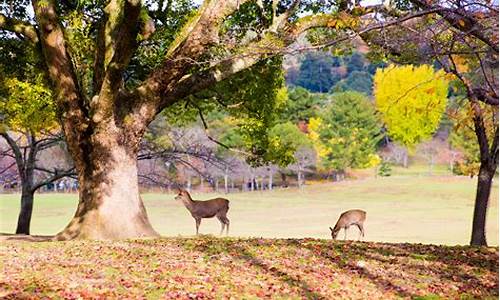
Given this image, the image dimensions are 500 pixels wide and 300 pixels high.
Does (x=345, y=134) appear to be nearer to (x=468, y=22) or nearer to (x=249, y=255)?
(x=249, y=255)

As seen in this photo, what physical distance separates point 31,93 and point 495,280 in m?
10.1

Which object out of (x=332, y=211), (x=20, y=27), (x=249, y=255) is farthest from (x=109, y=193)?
(x=332, y=211)

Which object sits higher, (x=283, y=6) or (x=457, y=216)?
(x=283, y=6)

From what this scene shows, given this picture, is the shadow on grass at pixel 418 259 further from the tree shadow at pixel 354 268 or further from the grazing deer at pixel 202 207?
the grazing deer at pixel 202 207

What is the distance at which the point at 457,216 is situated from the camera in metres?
41.5

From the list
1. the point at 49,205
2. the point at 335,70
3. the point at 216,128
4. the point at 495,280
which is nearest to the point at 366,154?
the point at 216,128

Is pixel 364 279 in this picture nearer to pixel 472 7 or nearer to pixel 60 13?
pixel 472 7

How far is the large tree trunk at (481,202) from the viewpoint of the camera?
15.0 m

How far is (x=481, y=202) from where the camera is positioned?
1520cm

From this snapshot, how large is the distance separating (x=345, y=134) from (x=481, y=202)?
189 feet

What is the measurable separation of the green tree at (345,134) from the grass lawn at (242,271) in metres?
60.0

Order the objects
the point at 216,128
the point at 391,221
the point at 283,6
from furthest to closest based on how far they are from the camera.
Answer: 1. the point at 216,128
2. the point at 391,221
3. the point at 283,6

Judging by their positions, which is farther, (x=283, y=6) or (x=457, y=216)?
(x=457, y=216)

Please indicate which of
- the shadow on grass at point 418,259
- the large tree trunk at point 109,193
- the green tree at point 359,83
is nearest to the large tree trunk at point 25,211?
the large tree trunk at point 109,193
